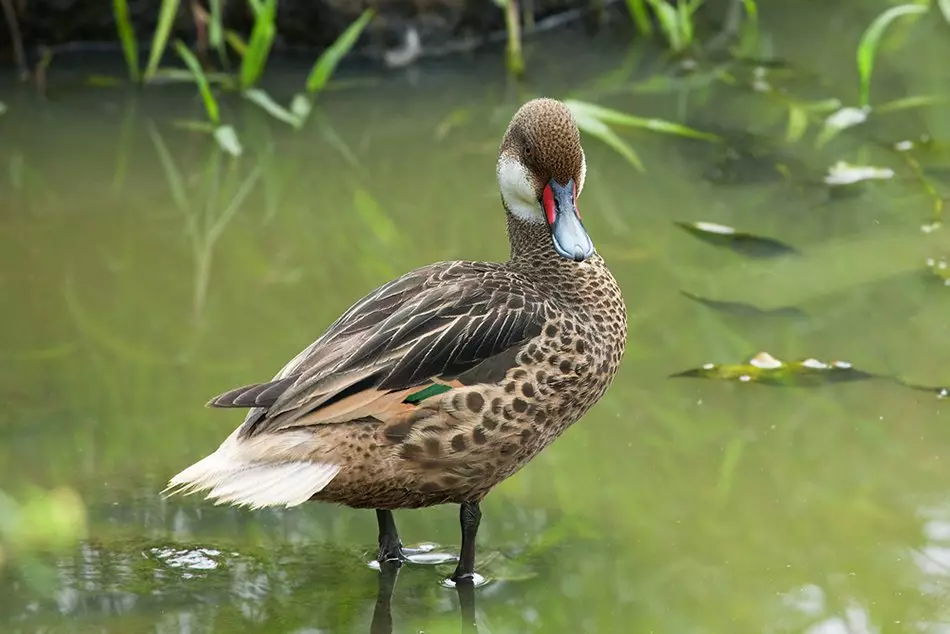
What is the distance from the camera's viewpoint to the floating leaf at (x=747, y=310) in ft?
13.5

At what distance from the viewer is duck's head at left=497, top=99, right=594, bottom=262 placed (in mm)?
3193

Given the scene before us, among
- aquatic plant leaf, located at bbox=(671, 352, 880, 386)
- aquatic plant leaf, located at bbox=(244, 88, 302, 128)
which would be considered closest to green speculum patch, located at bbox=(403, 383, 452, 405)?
aquatic plant leaf, located at bbox=(671, 352, 880, 386)

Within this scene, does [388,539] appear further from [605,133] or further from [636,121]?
[636,121]

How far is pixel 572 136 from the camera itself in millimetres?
3219


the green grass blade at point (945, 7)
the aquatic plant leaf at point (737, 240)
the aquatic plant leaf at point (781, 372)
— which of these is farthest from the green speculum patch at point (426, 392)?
the green grass blade at point (945, 7)

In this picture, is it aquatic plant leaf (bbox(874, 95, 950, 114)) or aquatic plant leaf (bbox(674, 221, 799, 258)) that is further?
aquatic plant leaf (bbox(874, 95, 950, 114))

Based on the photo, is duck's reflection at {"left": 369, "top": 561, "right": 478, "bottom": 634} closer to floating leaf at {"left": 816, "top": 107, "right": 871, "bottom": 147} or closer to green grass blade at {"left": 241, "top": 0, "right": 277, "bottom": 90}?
floating leaf at {"left": 816, "top": 107, "right": 871, "bottom": 147}

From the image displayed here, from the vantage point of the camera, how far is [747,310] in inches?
163

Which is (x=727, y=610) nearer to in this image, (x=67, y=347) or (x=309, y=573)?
(x=309, y=573)

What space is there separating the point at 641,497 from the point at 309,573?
0.85m

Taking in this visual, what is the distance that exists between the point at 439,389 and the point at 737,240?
204cm

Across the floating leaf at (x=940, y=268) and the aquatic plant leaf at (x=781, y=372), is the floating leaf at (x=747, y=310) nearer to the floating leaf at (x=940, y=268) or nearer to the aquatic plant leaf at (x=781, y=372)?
the aquatic plant leaf at (x=781, y=372)

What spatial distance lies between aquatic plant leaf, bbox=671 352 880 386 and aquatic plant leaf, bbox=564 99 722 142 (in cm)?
164

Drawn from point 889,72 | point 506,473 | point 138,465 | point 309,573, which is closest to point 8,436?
point 138,465
